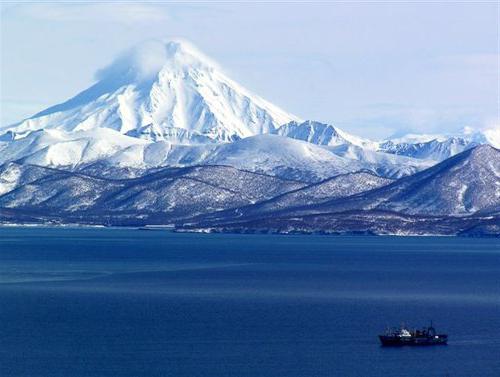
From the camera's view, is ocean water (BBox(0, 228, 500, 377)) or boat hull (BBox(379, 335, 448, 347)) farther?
→ boat hull (BBox(379, 335, 448, 347))

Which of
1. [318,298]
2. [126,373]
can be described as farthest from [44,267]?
[126,373]

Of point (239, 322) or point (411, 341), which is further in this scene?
point (239, 322)

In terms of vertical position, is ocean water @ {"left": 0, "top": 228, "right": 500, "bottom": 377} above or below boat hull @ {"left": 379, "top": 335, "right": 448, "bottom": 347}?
below

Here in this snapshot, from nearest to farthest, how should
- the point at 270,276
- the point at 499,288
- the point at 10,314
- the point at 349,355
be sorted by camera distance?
the point at 349,355 < the point at 10,314 < the point at 499,288 < the point at 270,276

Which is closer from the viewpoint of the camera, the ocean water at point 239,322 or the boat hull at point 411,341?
the ocean water at point 239,322

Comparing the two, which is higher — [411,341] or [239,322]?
[411,341]

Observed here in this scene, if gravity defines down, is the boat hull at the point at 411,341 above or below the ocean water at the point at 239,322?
above

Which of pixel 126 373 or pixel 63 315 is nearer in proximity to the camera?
pixel 126 373

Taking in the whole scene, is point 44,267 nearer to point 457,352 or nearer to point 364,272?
point 364,272
